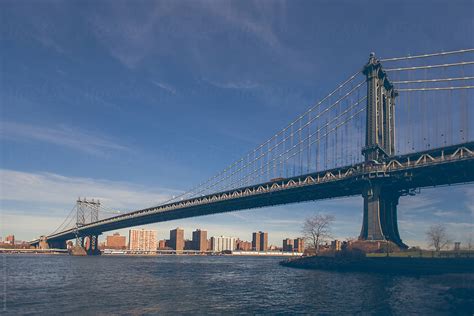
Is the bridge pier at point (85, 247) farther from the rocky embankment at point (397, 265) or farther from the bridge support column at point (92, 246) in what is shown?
the rocky embankment at point (397, 265)

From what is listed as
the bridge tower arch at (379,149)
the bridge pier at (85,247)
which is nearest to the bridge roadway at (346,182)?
the bridge tower arch at (379,149)

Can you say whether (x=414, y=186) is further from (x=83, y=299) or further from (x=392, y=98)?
(x=83, y=299)

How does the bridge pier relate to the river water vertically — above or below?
below

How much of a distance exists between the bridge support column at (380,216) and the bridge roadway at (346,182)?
66.5 inches

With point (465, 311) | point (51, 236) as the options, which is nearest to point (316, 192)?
point (465, 311)

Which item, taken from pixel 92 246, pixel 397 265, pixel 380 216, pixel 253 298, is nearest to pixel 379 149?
pixel 380 216

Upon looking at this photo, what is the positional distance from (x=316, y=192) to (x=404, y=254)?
88.7 ft

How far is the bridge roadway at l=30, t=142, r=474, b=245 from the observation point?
63150 mm

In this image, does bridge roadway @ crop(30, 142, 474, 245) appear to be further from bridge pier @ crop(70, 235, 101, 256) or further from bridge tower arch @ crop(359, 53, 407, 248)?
bridge pier @ crop(70, 235, 101, 256)

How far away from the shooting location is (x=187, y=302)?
30.4 metres

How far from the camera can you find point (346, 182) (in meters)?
74.1

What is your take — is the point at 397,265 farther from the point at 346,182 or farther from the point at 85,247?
the point at 85,247

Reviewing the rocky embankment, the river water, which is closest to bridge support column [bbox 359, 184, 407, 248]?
the rocky embankment

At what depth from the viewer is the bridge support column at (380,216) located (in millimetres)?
65562
